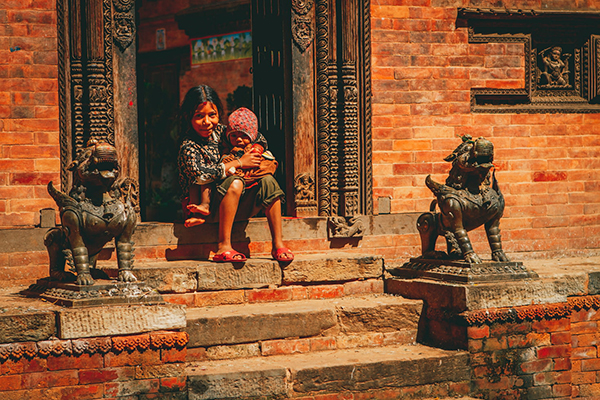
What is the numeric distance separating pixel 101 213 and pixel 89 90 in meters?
1.96

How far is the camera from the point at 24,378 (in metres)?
4.53

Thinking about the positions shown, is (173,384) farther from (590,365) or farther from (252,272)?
(590,365)

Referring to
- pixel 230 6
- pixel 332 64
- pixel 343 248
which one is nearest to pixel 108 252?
pixel 343 248

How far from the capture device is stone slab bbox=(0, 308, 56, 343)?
453 cm

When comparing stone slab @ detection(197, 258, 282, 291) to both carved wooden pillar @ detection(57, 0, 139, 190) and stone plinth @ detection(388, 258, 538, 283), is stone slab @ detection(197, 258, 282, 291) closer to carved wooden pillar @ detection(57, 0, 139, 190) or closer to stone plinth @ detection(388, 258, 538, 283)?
stone plinth @ detection(388, 258, 538, 283)

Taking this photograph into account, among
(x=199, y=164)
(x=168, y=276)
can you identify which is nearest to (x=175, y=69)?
(x=199, y=164)

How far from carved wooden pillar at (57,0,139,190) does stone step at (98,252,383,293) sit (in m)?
1.24

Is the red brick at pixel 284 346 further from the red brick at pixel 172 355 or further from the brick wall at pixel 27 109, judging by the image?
the brick wall at pixel 27 109

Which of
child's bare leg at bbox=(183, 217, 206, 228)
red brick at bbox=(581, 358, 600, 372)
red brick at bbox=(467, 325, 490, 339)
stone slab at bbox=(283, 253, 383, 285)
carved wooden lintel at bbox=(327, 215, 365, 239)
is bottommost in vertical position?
red brick at bbox=(581, 358, 600, 372)

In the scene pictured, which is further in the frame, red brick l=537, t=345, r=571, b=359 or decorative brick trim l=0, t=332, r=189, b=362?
red brick l=537, t=345, r=571, b=359

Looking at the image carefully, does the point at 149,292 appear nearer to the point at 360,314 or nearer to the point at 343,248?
the point at 360,314

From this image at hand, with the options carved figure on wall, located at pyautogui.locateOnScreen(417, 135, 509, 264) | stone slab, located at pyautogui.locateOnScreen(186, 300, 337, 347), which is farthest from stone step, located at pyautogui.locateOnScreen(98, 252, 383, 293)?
carved figure on wall, located at pyautogui.locateOnScreen(417, 135, 509, 264)

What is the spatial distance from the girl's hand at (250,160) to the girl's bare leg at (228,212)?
0.55 feet

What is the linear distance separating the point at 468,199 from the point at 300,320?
1679 millimetres
